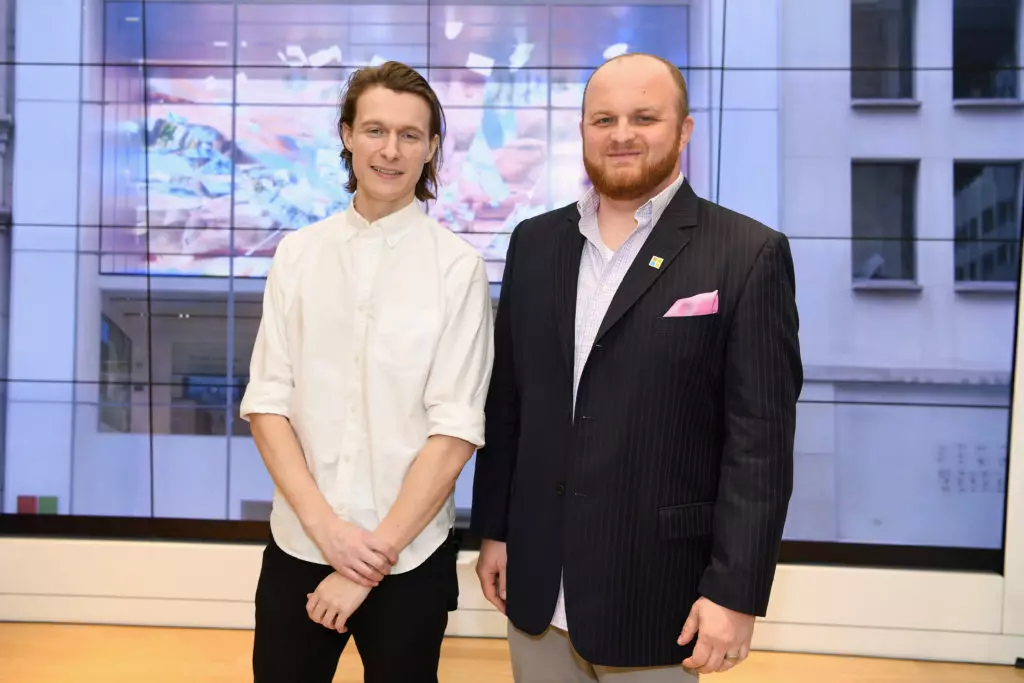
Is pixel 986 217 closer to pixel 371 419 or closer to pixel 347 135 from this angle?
pixel 347 135

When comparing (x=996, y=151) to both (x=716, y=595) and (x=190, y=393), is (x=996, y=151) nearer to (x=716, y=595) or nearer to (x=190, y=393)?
(x=716, y=595)

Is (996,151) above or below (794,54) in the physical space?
below

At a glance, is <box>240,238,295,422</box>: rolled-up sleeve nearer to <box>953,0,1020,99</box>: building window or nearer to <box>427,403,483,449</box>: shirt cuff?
<box>427,403,483,449</box>: shirt cuff

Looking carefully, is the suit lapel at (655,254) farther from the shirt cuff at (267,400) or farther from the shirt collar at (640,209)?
the shirt cuff at (267,400)

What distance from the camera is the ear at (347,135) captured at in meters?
1.58

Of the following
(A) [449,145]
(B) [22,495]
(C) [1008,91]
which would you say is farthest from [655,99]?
(B) [22,495]

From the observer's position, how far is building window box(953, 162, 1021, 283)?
392 centimetres

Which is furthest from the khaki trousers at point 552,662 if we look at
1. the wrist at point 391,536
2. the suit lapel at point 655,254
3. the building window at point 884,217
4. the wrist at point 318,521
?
the building window at point 884,217

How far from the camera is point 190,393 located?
4.46m

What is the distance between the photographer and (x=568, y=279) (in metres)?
1.54

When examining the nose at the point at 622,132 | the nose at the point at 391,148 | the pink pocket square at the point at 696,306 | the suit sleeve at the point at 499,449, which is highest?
the nose at the point at 622,132

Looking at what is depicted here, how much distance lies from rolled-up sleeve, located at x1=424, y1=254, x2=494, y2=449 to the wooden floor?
2056 mm

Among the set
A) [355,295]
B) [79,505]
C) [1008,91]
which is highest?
[1008,91]

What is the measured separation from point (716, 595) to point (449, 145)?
A: 319cm
